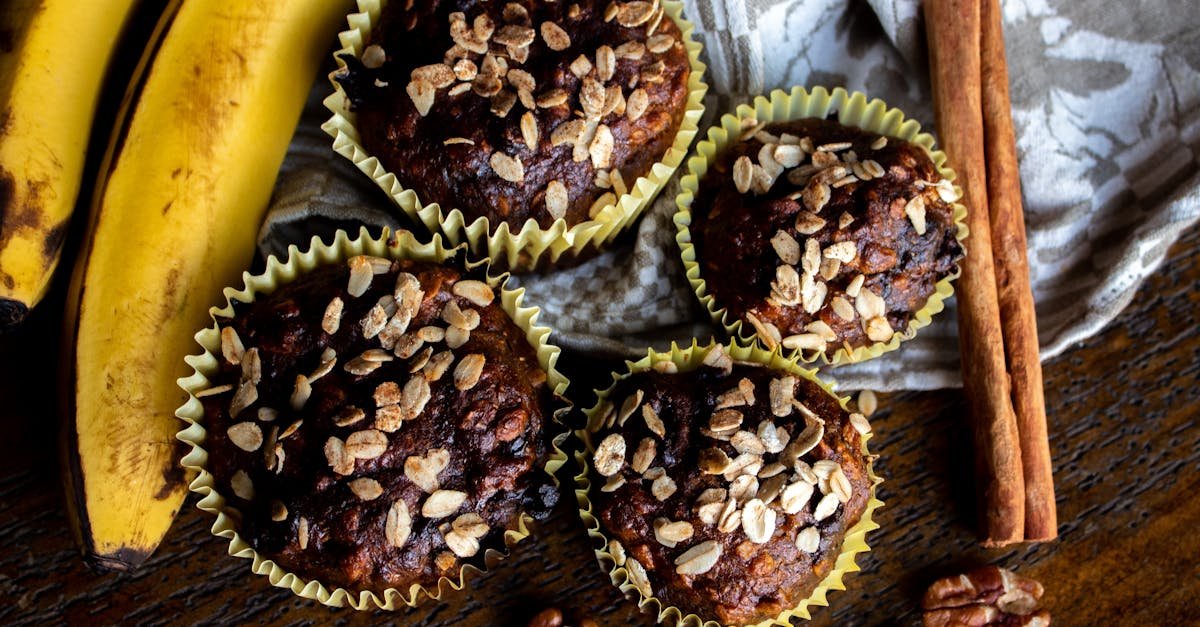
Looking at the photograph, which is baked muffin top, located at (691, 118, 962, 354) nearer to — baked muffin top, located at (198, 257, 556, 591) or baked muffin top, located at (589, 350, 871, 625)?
baked muffin top, located at (589, 350, 871, 625)

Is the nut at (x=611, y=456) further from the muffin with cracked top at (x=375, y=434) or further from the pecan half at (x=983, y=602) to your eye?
the pecan half at (x=983, y=602)

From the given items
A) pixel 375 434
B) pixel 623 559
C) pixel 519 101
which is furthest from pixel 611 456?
pixel 519 101

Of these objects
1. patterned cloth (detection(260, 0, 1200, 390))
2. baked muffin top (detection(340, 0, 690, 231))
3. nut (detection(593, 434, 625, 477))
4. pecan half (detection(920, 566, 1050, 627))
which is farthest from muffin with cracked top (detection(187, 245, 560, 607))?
pecan half (detection(920, 566, 1050, 627))

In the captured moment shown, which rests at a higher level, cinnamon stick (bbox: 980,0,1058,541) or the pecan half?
cinnamon stick (bbox: 980,0,1058,541)

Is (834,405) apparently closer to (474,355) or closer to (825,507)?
(825,507)

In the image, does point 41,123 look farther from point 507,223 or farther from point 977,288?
point 977,288

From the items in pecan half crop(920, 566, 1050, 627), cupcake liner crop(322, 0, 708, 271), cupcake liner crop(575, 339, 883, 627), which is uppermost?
cupcake liner crop(322, 0, 708, 271)
